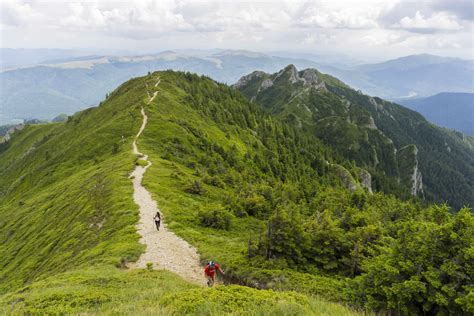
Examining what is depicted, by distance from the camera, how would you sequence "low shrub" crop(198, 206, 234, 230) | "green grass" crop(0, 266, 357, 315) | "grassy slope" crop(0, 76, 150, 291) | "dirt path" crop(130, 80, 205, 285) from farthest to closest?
"low shrub" crop(198, 206, 234, 230) < "grassy slope" crop(0, 76, 150, 291) < "dirt path" crop(130, 80, 205, 285) < "green grass" crop(0, 266, 357, 315)

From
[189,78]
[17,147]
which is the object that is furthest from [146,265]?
[17,147]

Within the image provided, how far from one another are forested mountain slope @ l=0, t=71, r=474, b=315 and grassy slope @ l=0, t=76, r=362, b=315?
0.15 metres

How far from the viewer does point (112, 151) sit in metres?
81.1

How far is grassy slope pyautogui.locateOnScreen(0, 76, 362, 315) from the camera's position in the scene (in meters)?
13.2

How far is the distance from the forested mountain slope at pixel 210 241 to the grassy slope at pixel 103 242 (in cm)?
15

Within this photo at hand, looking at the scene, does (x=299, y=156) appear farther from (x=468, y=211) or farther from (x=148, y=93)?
(x=468, y=211)

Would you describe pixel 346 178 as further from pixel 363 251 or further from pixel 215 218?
pixel 363 251

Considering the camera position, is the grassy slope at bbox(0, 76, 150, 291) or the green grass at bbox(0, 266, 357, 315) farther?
the grassy slope at bbox(0, 76, 150, 291)

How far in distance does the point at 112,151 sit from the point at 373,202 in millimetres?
60990

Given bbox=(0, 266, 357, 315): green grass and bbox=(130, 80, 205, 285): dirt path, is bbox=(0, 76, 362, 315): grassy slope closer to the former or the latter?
bbox=(0, 266, 357, 315): green grass

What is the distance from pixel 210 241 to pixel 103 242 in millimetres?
11152

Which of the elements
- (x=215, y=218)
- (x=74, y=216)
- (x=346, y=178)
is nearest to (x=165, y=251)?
(x=215, y=218)

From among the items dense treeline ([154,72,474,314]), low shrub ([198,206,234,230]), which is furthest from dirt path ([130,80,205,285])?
low shrub ([198,206,234,230])

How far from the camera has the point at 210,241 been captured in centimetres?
3284
